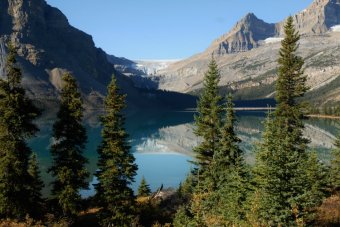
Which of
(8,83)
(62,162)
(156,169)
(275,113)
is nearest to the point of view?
(8,83)

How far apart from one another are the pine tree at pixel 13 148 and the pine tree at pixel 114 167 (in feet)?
20.5

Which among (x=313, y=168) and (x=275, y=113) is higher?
(x=275, y=113)

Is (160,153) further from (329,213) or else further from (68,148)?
(329,213)

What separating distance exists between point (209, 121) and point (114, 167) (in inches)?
439

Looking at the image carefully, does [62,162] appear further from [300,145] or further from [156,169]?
[156,169]

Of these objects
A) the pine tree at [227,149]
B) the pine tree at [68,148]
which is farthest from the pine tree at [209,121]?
the pine tree at [68,148]

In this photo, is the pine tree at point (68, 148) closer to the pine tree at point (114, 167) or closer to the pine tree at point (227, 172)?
the pine tree at point (114, 167)

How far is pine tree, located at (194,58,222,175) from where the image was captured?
134ft

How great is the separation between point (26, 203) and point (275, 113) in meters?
23.5

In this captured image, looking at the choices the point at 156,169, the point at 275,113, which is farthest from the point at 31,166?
the point at 156,169

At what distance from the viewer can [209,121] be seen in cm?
4094

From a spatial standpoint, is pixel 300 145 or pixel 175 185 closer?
pixel 300 145

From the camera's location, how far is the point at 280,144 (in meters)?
20.5

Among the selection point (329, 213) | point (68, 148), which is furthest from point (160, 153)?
point (329, 213)
